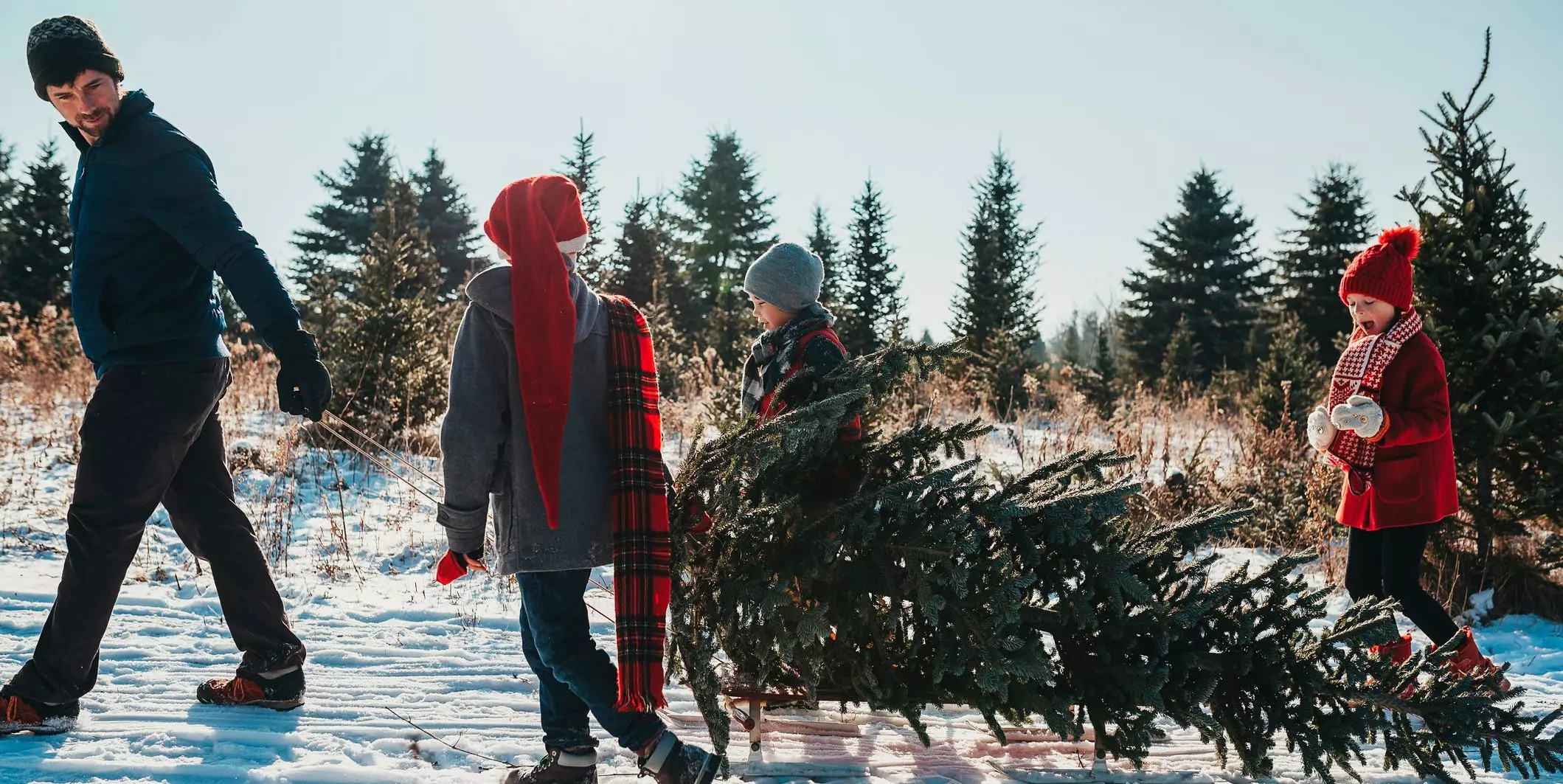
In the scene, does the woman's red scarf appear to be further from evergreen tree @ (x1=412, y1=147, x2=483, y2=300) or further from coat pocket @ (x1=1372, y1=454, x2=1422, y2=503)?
evergreen tree @ (x1=412, y1=147, x2=483, y2=300)

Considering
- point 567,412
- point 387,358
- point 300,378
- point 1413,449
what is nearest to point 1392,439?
point 1413,449

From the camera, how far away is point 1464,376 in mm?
5277

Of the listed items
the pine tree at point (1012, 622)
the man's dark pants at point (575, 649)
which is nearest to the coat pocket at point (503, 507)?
the man's dark pants at point (575, 649)

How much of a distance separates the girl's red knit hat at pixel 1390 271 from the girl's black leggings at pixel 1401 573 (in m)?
0.96

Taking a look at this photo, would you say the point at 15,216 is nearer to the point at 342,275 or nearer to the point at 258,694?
the point at 342,275

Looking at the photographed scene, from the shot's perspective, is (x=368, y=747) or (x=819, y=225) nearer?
(x=368, y=747)

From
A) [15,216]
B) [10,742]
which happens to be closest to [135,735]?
→ [10,742]

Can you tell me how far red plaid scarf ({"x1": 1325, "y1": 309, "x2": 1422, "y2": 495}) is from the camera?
3.69m

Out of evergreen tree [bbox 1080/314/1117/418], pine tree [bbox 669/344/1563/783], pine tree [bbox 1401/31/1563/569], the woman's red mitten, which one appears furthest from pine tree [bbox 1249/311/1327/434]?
the woman's red mitten

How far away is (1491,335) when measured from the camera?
202 inches

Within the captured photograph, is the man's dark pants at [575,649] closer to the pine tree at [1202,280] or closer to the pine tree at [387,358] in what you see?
the pine tree at [387,358]

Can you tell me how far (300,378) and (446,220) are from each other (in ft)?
117

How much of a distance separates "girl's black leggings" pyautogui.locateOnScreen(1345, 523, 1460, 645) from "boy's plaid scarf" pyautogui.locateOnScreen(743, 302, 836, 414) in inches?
97.1

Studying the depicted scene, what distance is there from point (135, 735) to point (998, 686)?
9.56ft
